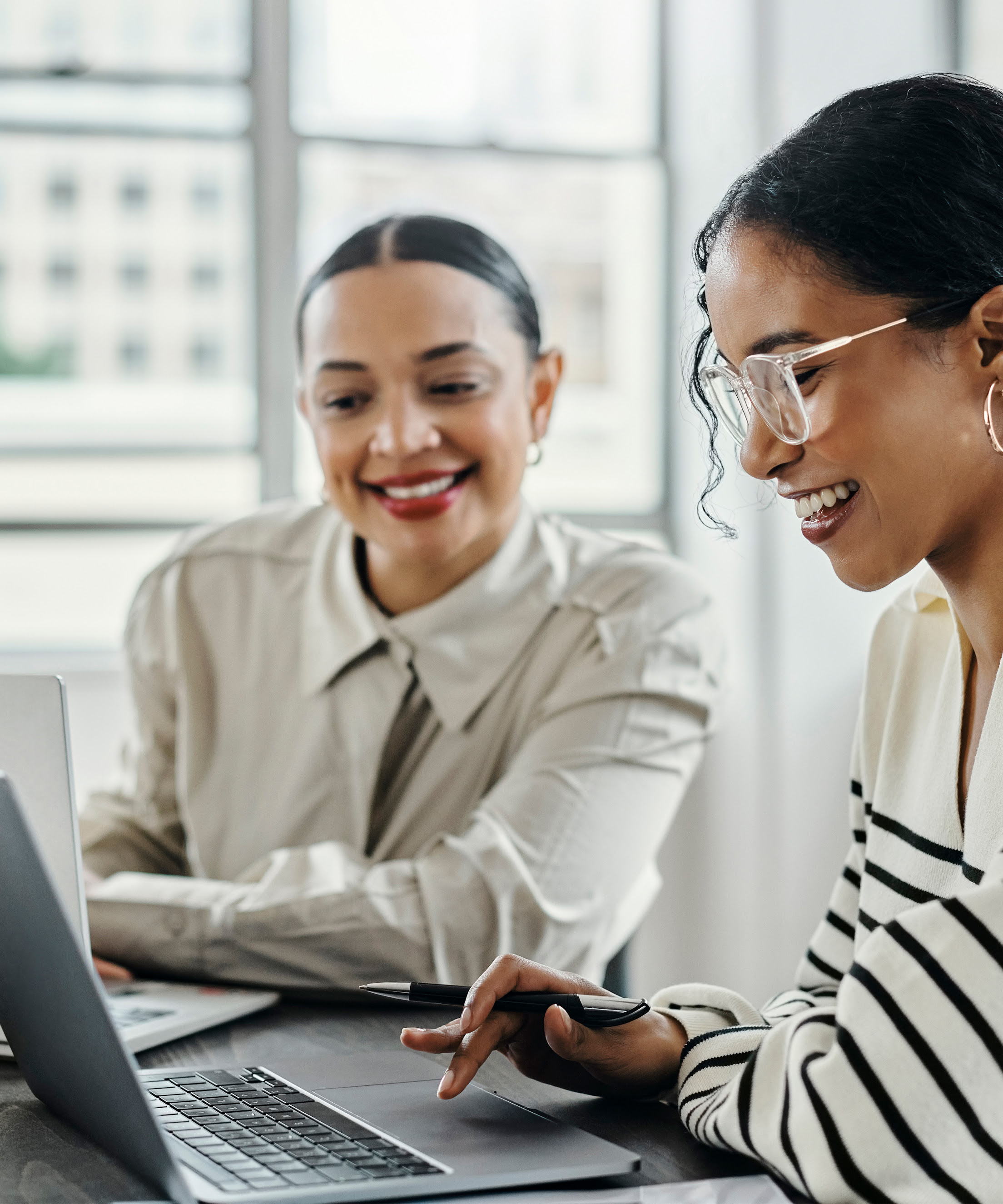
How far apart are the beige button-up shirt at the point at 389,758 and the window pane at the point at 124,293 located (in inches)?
46.7

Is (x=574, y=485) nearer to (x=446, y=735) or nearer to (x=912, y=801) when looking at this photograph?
(x=446, y=735)

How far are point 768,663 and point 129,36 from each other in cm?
194

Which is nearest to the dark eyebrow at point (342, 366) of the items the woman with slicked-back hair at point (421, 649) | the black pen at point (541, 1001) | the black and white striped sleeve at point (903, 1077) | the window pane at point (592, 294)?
the woman with slicked-back hair at point (421, 649)

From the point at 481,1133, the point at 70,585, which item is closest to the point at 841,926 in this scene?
the point at 481,1133

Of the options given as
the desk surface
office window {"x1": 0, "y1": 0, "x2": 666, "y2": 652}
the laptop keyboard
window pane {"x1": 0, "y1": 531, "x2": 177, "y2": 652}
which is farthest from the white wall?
the laptop keyboard

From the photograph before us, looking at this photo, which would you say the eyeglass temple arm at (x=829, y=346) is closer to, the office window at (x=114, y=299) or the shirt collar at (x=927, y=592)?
the shirt collar at (x=927, y=592)

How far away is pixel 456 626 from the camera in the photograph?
5.81 feet

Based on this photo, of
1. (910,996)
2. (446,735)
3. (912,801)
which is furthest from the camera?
(446,735)

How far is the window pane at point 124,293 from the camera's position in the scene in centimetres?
303

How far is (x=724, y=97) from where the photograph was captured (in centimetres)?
307

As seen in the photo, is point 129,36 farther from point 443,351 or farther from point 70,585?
point 443,351

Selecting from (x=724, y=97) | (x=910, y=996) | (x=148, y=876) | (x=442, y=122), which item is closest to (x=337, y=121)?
(x=442, y=122)

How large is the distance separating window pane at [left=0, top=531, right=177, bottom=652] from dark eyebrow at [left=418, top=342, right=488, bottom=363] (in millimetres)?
1489

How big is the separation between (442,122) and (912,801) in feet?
8.22
